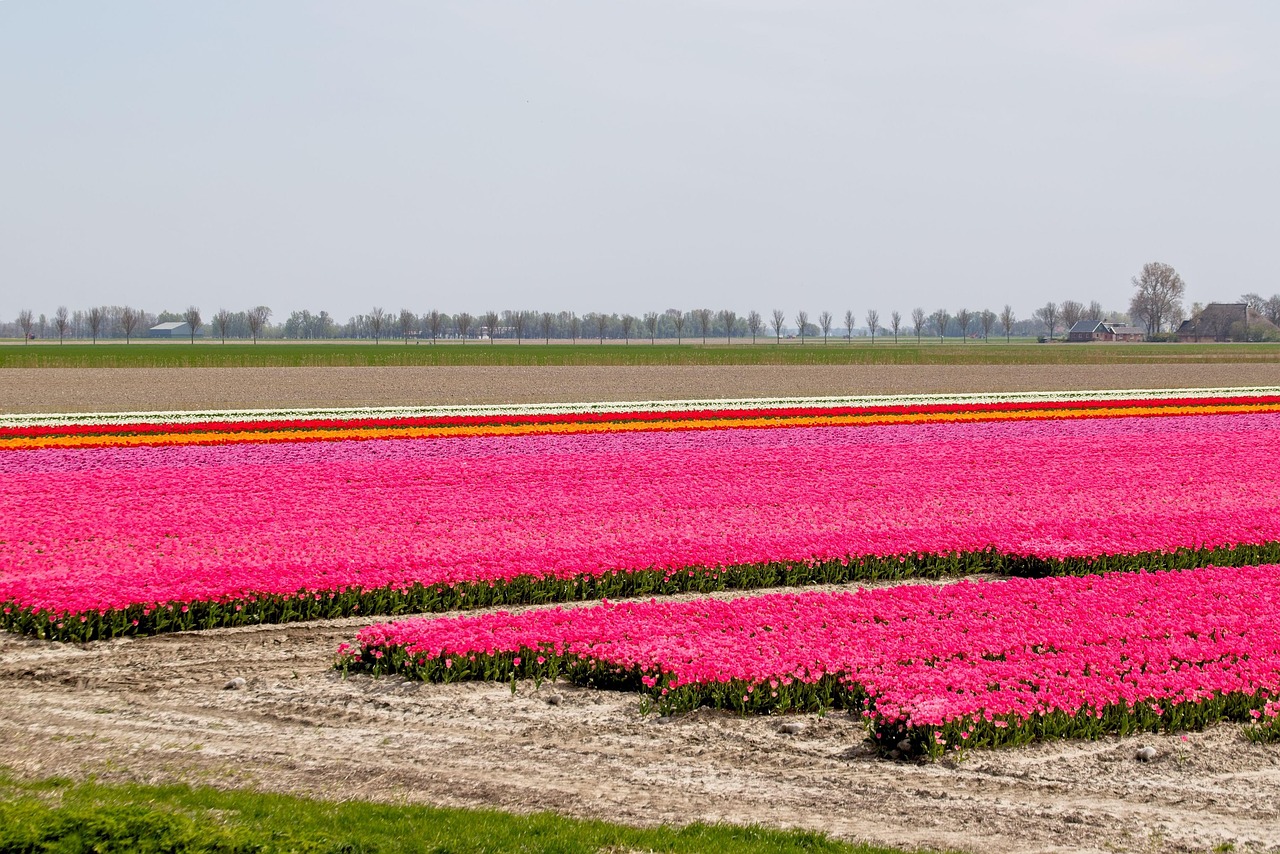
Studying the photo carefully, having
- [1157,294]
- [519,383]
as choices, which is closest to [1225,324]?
[1157,294]

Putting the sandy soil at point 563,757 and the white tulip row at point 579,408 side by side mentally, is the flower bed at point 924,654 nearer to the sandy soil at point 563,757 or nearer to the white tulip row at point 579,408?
the sandy soil at point 563,757

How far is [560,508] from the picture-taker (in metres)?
16.8

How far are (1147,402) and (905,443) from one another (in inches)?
561

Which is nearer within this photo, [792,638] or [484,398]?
[792,638]

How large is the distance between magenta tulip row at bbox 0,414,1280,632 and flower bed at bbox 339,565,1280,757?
6.18 feet

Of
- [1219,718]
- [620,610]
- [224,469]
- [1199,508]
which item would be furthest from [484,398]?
[1219,718]


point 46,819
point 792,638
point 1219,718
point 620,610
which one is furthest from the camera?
point 620,610

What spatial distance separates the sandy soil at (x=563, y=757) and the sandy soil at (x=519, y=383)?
93.6ft

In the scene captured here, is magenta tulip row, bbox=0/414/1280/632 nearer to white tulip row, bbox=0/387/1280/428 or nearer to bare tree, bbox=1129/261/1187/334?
white tulip row, bbox=0/387/1280/428

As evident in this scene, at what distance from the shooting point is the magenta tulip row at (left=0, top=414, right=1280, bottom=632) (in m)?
12.8

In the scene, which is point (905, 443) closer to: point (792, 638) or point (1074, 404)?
point (1074, 404)

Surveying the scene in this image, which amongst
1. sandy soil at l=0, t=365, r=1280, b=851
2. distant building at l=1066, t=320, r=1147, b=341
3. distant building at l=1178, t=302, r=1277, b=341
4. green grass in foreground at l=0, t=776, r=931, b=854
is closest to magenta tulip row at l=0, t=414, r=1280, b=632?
sandy soil at l=0, t=365, r=1280, b=851

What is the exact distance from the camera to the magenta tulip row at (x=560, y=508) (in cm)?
1278

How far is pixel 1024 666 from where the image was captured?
9609mm
